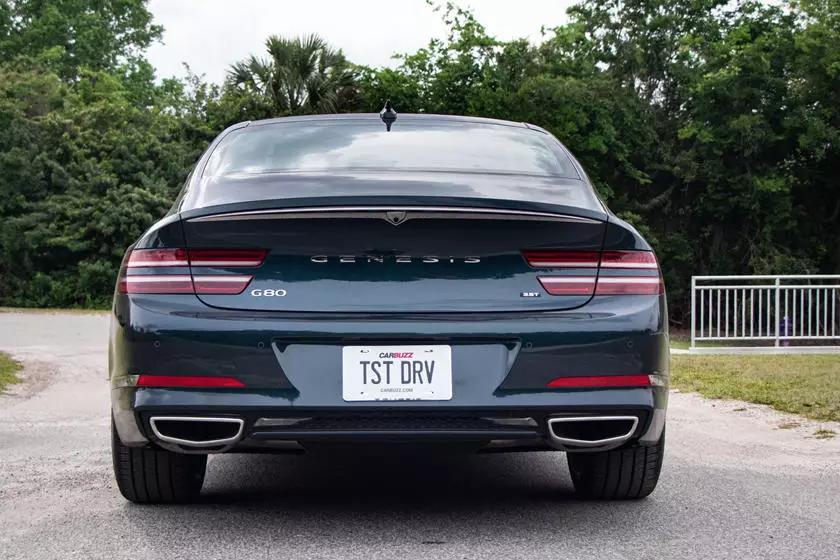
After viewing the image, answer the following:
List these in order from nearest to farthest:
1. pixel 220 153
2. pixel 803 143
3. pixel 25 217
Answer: pixel 220 153, pixel 803 143, pixel 25 217

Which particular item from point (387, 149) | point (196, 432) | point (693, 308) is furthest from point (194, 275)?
point (693, 308)

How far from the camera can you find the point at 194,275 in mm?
3719

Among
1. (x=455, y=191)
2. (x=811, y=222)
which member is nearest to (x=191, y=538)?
(x=455, y=191)

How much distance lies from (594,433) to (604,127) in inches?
1198

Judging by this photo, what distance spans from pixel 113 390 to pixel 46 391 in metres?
7.05

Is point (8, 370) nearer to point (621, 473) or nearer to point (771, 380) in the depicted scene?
point (771, 380)

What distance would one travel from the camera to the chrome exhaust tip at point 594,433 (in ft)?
12.4

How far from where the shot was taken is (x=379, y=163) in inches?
172

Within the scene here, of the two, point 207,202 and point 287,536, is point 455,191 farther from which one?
point 287,536

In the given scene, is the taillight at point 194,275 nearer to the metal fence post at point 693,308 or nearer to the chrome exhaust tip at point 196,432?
the chrome exhaust tip at point 196,432

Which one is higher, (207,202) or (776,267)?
(207,202)

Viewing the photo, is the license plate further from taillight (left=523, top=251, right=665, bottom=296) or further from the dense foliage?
the dense foliage

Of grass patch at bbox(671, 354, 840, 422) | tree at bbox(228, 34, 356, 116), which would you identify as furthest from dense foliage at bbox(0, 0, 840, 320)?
grass patch at bbox(671, 354, 840, 422)

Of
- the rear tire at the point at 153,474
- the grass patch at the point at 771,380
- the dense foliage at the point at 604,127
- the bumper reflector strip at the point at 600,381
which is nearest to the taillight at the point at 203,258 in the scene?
the rear tire at the point at 153,474
